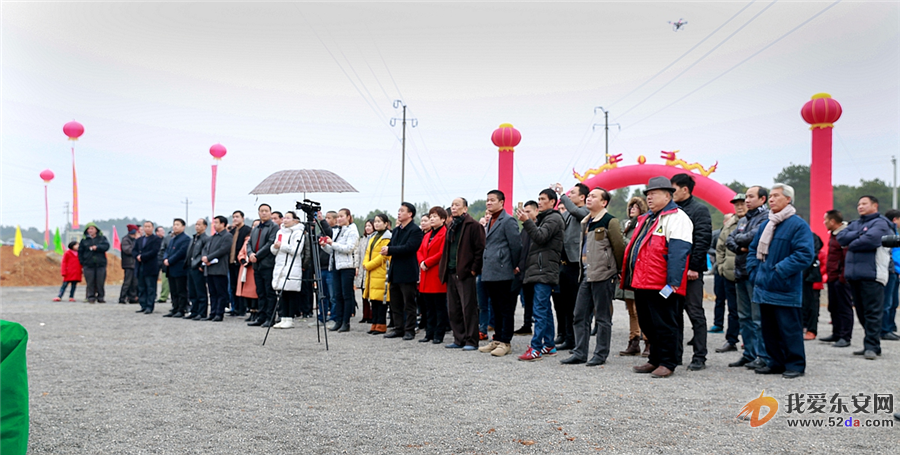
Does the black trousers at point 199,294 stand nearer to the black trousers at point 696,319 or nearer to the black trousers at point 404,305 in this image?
the black trousers at point 404,305

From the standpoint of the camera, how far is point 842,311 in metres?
8.56

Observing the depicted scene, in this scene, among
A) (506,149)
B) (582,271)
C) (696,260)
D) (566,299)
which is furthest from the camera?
(506,149)

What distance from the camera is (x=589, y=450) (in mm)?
3664

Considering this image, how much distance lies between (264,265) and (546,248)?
17.6 feet

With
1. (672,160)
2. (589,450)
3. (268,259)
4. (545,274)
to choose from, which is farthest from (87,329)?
(672,160)

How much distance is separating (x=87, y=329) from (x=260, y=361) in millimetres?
4380

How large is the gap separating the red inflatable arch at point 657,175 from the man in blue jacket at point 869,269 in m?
10.5

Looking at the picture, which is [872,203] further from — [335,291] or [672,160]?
[672,160]

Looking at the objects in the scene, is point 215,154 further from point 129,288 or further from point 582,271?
point 582,271

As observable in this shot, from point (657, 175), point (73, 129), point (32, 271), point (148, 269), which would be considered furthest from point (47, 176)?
point (657, 175)

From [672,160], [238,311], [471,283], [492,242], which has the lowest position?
[238,311]

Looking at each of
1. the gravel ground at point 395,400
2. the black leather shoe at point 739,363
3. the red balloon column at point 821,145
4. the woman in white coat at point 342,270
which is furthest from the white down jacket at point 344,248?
the red balloon column at point 821,145

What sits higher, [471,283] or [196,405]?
[471,283]

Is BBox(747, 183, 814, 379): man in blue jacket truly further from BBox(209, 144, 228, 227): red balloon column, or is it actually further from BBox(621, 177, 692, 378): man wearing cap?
BBox(209, 144, 228, 227): red balloon column
